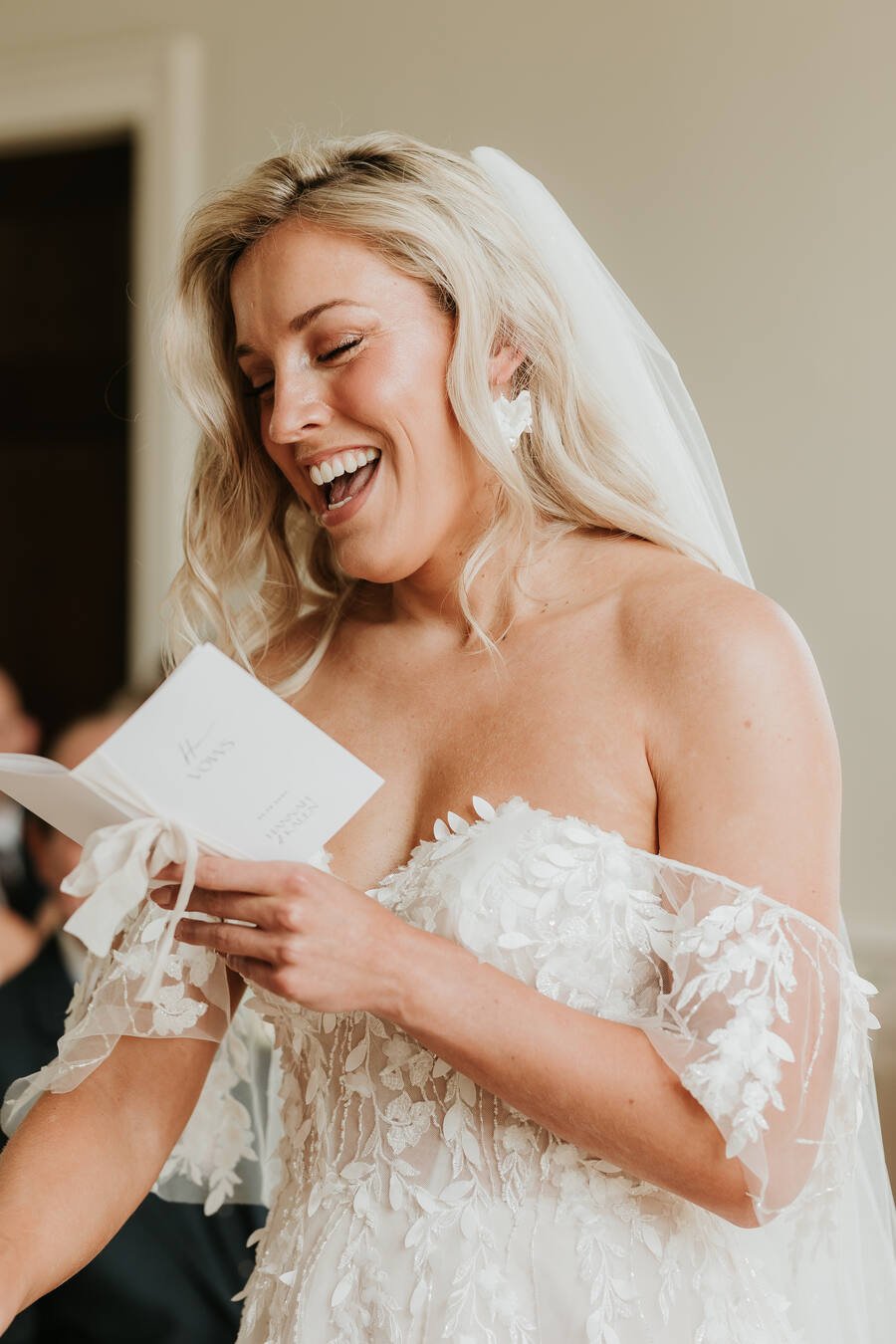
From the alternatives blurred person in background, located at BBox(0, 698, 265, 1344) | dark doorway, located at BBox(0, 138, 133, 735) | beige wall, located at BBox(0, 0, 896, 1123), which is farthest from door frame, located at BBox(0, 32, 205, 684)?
blurred person in background, located at BBox(0, 698, 265, 1344)

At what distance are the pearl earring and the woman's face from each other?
63 millimetres

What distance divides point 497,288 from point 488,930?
760 millimetres

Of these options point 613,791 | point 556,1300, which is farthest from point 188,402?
point 556,1300

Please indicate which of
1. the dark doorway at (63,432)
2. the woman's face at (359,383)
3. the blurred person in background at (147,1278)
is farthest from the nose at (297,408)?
the dark doorway at (63,432)

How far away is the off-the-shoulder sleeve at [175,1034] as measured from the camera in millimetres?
1457

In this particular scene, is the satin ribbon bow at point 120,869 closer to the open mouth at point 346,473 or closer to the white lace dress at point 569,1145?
the white lace dress at point 569,1145

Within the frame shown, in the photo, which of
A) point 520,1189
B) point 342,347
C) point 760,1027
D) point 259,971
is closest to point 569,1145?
point 520,1189

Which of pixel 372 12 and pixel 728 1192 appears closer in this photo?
pixel 728 1192

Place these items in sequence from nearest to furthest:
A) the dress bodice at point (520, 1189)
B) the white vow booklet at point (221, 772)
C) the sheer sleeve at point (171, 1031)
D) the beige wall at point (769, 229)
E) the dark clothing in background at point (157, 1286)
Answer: the white vow booklet at point (221, 772) → the dress bodice at point (520, 1189) → the sheer sleeve at point (171, 1031) → the dark clothing in background at point (157, 1286) → the beige wall at point (769, 229)

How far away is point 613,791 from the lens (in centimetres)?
135

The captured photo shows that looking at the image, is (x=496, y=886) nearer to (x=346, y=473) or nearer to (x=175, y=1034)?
(x=175, y=1034)

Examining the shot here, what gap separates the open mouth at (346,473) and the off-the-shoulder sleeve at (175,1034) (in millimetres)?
527

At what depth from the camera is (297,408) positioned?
1517 mm

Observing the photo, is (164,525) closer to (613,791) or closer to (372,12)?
(372,12)
